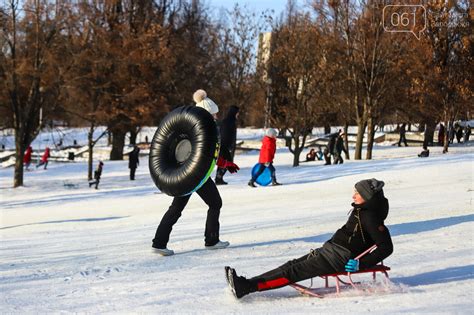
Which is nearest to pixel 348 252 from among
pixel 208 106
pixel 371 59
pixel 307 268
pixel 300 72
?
pixel 307 268

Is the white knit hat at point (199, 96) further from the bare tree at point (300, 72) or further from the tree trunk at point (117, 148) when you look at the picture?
the tree trunk at point (117, 148)

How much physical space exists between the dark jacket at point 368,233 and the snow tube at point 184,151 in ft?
6.70

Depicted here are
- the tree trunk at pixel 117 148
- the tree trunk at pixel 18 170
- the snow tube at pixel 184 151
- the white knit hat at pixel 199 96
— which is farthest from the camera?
the tree trunk at pixel 117 148

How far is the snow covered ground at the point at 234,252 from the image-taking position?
5.17m

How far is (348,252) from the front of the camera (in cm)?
535

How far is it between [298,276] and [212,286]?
3.04 ft

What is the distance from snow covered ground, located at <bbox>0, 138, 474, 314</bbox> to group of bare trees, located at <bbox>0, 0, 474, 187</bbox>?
12214 mm

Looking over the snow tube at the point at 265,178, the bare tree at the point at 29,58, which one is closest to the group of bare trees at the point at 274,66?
the bare tree at the point at 29,58

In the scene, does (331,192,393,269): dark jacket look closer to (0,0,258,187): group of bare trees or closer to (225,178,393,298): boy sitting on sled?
(225,178,393,298): boy sitting on sled

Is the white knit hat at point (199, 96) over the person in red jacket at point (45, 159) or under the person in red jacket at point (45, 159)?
over

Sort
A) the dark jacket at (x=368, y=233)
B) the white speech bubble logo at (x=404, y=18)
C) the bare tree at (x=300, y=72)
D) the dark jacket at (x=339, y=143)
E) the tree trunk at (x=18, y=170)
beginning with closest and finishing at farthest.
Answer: the dark jacket at (x=368, y=233) → the dark jacket at (x=339, y=143) → the tree trunk at (x=18, y=170) → the white speech bubble logo at (x=404, y=18) → the bare tree at (x=300, y=72)

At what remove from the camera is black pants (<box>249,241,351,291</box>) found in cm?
523

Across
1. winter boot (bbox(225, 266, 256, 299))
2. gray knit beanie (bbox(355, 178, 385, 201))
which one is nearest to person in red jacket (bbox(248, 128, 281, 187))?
gray knit beanie (bbox(355, 178, 385, 201))

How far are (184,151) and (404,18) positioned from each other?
22852 mm
